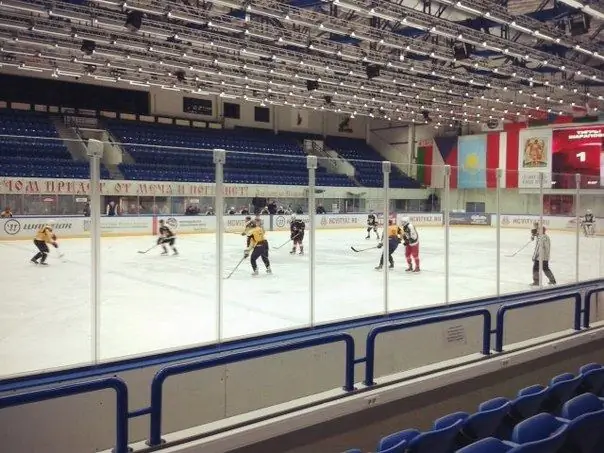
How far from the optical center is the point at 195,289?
8695 mm

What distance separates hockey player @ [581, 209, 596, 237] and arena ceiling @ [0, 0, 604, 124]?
5407 millimetres

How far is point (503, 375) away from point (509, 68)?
15948 millimetres

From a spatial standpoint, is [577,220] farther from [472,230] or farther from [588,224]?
[472,230]

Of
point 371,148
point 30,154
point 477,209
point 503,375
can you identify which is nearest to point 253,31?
point 477,209

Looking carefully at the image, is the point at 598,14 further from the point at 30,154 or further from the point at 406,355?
the point at 30,154

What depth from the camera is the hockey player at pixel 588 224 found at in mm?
8250

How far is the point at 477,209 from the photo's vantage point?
276 inches

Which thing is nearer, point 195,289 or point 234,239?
point 234,239

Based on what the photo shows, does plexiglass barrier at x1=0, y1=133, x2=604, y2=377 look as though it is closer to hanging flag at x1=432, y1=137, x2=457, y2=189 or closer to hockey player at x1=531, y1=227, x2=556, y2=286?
hockey player at x1=531, y1=227, x2=556, y2=286

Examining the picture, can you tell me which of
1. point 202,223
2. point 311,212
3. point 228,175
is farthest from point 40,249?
point 311,212

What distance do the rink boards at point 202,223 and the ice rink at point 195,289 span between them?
0.54 ft

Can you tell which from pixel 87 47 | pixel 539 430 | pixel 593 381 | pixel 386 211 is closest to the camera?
pixel 539 430

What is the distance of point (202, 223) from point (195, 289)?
346 centimetres

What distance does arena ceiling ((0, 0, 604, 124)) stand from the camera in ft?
43.2
